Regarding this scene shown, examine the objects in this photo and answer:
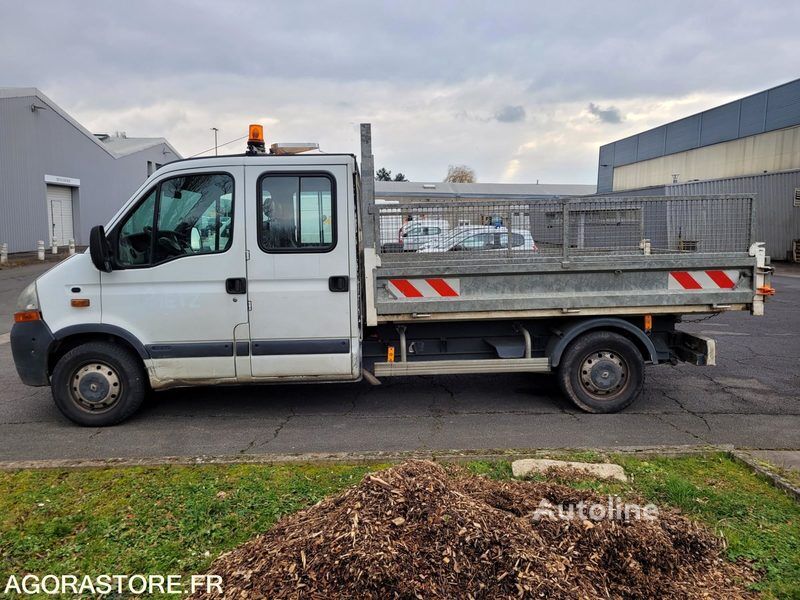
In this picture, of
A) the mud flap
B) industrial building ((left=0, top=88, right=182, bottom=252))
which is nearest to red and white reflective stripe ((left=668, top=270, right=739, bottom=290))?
the mud flap

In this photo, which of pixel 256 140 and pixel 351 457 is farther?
pixel 256 140

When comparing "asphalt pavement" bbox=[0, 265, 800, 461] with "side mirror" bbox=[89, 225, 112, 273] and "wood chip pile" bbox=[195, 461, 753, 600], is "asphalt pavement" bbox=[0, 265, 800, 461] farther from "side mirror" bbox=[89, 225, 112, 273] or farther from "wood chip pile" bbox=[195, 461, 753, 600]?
"wood chip pile" bbox=[195, 461, 753, 600]

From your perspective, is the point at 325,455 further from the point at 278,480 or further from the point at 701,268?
the point at 701,268

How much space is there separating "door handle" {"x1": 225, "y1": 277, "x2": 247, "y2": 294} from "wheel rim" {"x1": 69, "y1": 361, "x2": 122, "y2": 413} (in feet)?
4.71

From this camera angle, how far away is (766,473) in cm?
434

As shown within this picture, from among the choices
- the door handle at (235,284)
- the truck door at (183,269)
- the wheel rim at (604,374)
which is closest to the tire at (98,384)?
the truck door at (183,269)

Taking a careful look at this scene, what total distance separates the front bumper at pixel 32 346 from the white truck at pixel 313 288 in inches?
0.5

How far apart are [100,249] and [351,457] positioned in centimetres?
308

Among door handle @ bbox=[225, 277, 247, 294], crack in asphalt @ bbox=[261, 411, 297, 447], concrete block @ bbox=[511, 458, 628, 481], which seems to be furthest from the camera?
door handle @ bbox=[225, 277, 247, 294]

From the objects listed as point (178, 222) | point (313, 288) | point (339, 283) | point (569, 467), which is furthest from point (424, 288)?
point (178, 222)

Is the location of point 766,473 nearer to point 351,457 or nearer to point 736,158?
point 351,457

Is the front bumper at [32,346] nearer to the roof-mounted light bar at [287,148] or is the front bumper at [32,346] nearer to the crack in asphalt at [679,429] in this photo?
the roof-mounted light bar at [287,148]

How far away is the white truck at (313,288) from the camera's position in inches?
226

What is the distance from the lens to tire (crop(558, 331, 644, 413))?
20.4 feet
